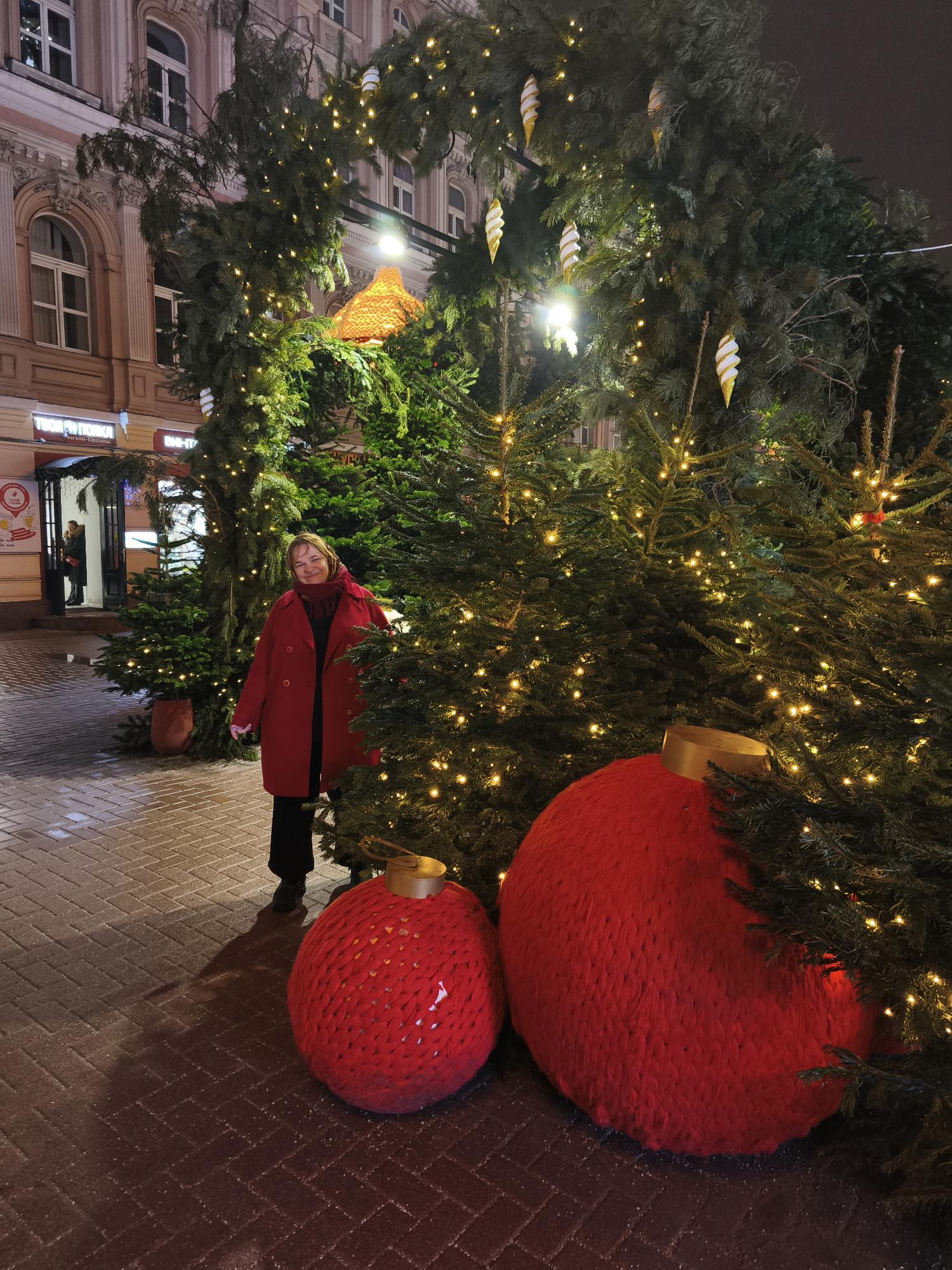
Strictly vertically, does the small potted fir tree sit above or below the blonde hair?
below

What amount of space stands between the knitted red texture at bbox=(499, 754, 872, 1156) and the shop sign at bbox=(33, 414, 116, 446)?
17523 millimetres

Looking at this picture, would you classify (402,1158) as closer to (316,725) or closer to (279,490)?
(316,725)

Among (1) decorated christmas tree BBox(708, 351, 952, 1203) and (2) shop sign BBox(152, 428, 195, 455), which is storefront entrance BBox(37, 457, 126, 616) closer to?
(2) shop sign BBox(152, 428, 195, 455)

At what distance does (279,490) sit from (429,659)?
4.43 m

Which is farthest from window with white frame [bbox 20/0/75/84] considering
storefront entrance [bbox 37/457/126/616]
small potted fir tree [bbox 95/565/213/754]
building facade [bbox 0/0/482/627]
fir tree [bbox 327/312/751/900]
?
fir tree [bbox 327/312/751/900]

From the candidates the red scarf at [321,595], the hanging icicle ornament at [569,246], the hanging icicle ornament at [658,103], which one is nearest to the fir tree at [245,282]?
the hanging icicle ornament at [569,246]

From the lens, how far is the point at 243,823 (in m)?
5.59

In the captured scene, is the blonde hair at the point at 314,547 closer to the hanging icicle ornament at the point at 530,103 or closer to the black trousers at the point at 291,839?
the black trousers at the point at 291,839

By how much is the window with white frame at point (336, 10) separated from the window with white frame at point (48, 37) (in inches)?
281

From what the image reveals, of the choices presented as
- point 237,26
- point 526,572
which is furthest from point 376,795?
point 237,26

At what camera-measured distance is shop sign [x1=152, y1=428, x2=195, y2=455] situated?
60.4ft

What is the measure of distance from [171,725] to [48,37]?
17.2 metres

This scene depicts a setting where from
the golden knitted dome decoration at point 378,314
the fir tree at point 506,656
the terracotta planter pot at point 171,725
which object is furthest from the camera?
the golden knitted dome decoration at point 378,314

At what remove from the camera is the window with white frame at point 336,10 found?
21.0m
